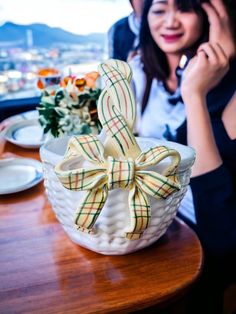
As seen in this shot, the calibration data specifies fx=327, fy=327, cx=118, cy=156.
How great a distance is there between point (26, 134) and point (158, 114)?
513mm

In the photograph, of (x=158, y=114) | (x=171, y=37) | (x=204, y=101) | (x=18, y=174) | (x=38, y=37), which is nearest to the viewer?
(x=18, y=174)

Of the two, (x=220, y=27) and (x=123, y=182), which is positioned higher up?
(x=220, y=27)

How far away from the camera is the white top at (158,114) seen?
1114 mm

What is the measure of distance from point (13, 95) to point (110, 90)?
1.45 meters

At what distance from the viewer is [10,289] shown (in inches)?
19.5

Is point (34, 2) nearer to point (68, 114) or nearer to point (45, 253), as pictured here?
point (68, 114)

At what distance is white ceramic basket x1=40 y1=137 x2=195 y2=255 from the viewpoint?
0.50 metres

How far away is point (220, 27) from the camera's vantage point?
3.39ft

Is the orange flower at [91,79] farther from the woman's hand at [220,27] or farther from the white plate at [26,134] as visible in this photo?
the woman's hand at [220,27]

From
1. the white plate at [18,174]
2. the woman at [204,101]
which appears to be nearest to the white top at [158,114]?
the woman at [204,101]

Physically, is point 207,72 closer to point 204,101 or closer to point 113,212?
point 204,101

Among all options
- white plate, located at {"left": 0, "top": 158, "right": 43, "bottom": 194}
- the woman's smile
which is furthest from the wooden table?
the woman's smile

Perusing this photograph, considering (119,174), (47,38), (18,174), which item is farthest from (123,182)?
(47,38)

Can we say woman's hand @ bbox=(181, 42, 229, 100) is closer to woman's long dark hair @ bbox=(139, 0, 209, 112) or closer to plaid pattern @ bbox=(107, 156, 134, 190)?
woman's long dark hair @ bbox=(139, 0, 209, 112)
